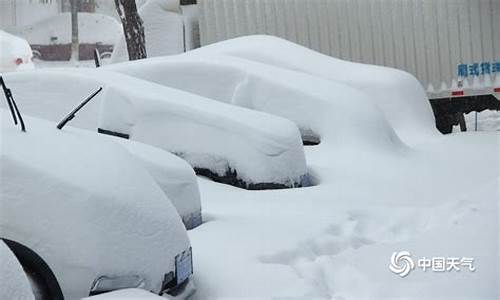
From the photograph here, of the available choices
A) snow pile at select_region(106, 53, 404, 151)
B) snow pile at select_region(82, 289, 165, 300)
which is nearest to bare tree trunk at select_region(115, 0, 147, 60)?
snow pile at select_region(106, 53, 404, 151)

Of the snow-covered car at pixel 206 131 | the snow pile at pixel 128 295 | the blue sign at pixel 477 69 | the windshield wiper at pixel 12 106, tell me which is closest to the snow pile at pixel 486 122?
the blue sign at pixel 477 69

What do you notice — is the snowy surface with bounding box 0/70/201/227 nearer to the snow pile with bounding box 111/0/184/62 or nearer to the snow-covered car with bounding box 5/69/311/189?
the snow-covered car with bounding box 5/69/311/189

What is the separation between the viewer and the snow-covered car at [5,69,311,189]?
→ 692 cm

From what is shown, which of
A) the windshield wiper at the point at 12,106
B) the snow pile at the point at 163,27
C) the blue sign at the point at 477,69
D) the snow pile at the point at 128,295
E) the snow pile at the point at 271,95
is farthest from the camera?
the snow pile at the point at 163,27

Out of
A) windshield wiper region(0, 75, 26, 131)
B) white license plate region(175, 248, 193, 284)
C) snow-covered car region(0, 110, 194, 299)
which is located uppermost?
windshield wiper region(0, 75, 26, 131)

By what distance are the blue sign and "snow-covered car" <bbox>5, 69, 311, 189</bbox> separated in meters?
5.79

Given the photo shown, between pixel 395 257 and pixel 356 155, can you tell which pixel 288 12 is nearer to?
pixel 356 155

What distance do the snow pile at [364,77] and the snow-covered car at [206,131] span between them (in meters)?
2.85

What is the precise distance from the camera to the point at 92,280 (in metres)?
3.38

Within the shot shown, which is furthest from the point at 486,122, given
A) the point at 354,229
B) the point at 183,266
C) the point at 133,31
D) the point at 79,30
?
the point at 79,30

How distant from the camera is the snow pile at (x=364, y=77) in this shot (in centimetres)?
1015

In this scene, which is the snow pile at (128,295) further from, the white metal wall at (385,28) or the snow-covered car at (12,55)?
the snow-covered car at (12,55)

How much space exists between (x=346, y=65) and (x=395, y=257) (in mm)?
6151

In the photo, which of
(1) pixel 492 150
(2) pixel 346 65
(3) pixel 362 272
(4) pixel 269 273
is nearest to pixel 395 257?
(3) pixel 362 272
